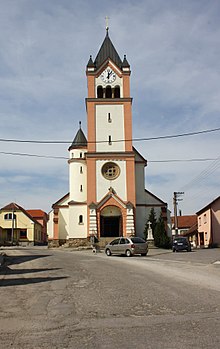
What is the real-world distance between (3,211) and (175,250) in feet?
167

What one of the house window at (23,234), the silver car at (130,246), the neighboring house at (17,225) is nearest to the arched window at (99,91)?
the silver car at (130,246)

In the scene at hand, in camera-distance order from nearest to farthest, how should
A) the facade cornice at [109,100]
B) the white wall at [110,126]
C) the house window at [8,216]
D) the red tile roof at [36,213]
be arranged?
the white wall at [110,126] → the facade cornice at [109,100] → the house window at [8,216] → the red tile roof at [36,213]

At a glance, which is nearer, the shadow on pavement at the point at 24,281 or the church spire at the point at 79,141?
the shadow on pavement at the point at 24,281

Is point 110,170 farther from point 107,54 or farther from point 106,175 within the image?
point 107,54

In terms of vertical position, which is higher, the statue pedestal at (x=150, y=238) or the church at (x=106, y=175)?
the church at (x=106, y=175)

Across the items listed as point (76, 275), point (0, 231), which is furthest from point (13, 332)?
point (0, 231)

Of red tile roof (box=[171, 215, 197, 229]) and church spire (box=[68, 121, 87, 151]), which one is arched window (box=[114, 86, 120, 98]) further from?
red tile roof (box=[171, 215, 197, 229])

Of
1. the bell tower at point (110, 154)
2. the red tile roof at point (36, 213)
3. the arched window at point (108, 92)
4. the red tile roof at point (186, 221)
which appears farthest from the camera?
the red tile roof at point (36, 213)

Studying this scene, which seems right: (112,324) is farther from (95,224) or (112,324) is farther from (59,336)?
(95,224)

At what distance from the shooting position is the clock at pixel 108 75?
4797 cm

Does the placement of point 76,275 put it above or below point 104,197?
below

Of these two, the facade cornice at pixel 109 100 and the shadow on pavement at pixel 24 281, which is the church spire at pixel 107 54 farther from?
the shadow on pavement at pixel 24 281

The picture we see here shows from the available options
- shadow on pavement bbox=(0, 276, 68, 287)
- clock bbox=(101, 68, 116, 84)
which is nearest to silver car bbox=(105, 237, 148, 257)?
shadow on pavement bbox=(0, 276, 68, 287)

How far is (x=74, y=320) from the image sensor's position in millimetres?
7141
